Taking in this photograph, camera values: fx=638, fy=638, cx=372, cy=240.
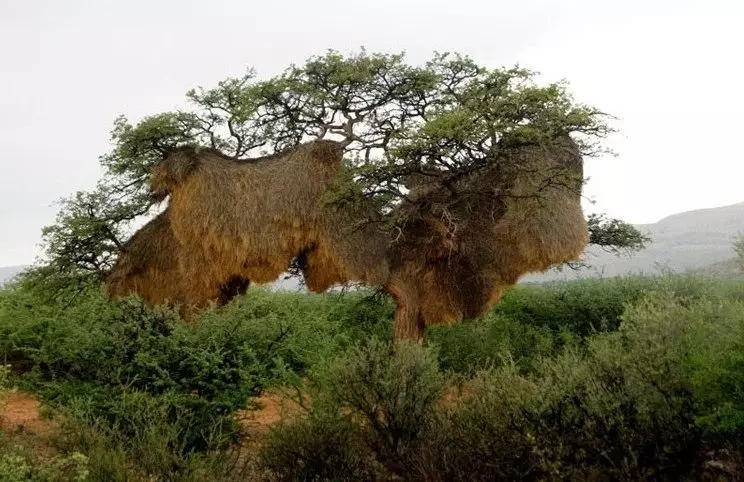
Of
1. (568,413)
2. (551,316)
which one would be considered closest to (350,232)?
(568,413)

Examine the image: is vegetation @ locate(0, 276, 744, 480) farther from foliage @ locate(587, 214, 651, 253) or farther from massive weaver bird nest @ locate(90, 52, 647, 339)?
foliage @ locate(587, 214, 651, 253)

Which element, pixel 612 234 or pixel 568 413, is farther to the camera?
pixel 612 234

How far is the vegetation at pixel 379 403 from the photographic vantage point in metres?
7.66

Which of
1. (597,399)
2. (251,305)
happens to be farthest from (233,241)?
(597,399)

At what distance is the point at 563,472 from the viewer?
7652 mm

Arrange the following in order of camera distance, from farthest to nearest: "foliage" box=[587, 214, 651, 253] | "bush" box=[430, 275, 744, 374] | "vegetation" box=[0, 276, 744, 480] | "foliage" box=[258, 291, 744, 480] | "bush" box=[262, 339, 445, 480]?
"bush" box=[430, 275, 744, 374] → "foliage" box=[587, 214, 651, 253] → "bush" box=[262, 339, 445, 480] → "vegetation" box=[0, 276, 744, 480] → "foliage" box=[258, 291, 744, 480]

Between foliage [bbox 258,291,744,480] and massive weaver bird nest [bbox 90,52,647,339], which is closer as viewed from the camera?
foliage [bbox 258,291,744,480]

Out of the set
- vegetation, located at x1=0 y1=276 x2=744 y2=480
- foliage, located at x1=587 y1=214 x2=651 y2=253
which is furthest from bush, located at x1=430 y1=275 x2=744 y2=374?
vegetation, located at x1=0 y1=276 x2=744 y2=480

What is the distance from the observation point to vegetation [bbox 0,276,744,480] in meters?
7.66

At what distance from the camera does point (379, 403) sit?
9.42m

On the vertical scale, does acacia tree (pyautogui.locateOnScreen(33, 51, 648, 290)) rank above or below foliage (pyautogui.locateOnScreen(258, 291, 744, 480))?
above

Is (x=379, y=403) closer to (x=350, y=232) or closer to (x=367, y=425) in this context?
(x=367, y=425)

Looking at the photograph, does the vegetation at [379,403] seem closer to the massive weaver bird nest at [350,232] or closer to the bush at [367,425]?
the bush at [367,425]

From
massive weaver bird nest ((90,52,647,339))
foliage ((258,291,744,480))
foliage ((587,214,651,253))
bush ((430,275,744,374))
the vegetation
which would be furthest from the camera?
bush ((430,275,744,374))
